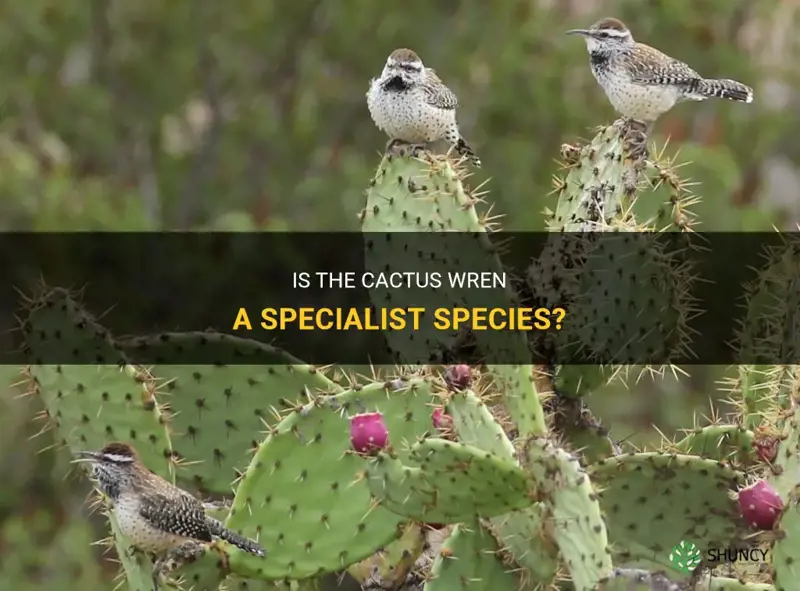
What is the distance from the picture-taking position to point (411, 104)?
1.84 meters

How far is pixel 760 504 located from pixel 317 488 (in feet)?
1.51

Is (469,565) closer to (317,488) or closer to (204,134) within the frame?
(317,488)

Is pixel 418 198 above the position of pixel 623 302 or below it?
above

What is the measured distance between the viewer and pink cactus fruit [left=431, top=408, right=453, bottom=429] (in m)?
1.33

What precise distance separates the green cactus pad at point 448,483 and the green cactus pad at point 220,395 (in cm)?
34

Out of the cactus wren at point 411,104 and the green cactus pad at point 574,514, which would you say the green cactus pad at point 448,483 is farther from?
the cactus wren at point 411,104

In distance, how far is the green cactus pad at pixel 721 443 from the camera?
4.55 ft

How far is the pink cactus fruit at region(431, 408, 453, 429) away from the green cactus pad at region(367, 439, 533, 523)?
13 centimetres

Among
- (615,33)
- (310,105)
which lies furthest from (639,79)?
(310,105)

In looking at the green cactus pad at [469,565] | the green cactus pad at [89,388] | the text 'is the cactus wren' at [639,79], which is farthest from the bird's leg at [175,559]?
the text 'is the cactus wren' at [639,79]

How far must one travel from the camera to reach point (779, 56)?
20.7 ft

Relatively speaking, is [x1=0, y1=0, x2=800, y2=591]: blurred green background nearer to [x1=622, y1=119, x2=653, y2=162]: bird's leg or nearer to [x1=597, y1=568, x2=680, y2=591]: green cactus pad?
[x1=622, y1=119, x2=653, y2=162]: bird's leg

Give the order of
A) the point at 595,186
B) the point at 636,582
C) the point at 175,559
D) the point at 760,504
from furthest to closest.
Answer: the point at 595,186 → the point at 175,559 → the point at 760,504 → the point at 636,582

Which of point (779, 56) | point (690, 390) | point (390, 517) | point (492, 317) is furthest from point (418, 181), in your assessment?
point (779, 56)
